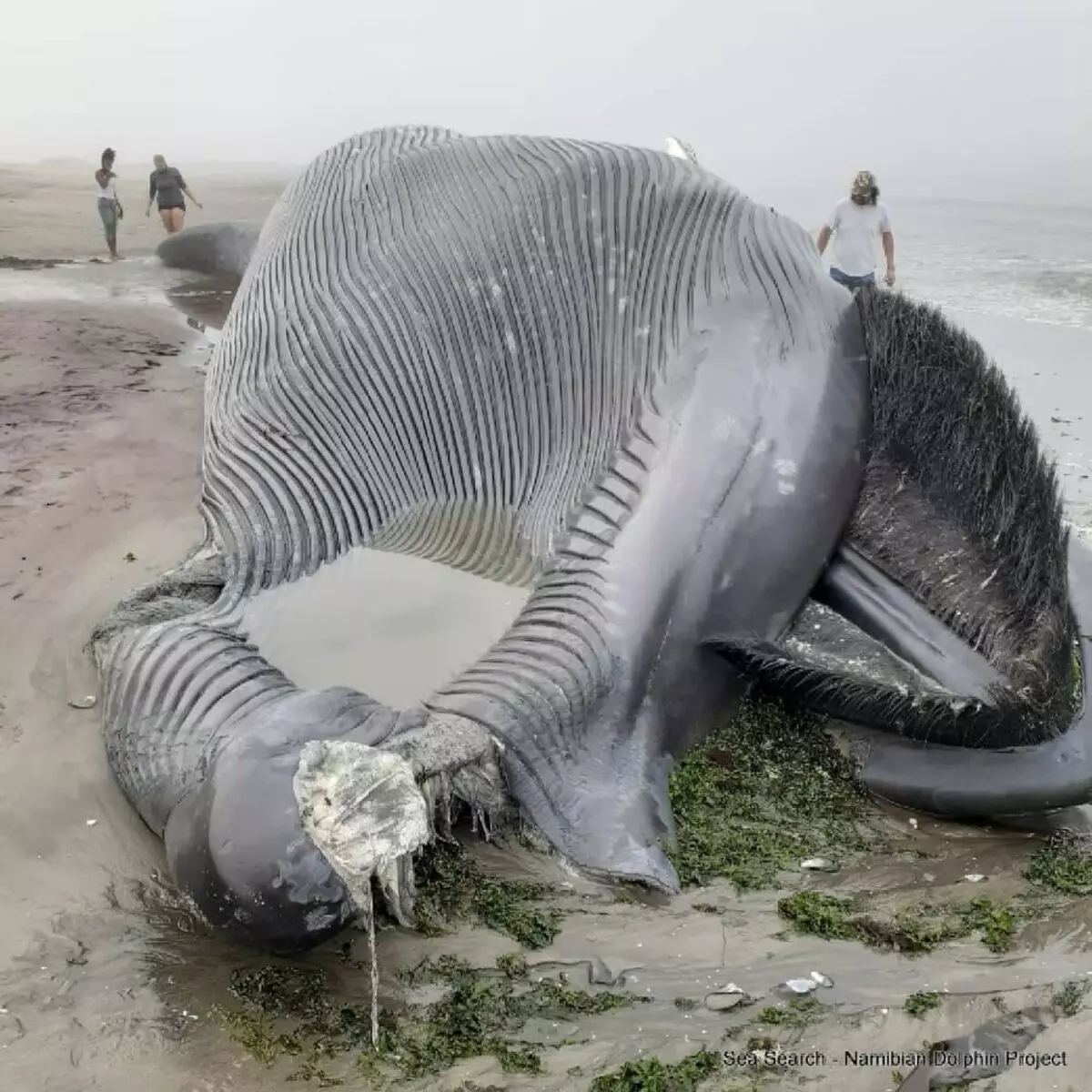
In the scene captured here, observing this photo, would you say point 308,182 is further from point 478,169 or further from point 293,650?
point 293,650

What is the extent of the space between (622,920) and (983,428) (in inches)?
109

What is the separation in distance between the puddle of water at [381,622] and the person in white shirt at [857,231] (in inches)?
317

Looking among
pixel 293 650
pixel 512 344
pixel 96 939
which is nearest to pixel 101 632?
pixel 293 650

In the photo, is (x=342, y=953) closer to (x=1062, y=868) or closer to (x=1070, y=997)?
(x=1070, y=997)

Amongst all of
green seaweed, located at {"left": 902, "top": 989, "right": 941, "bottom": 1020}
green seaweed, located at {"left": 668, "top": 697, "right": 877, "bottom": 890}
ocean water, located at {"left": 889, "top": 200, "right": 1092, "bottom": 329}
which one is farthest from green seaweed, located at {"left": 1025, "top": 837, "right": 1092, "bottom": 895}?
ocean water, located at {"left": 889, "top": 200, "right": 1092, "bottom": 329}

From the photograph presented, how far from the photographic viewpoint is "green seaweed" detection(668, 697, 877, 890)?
14.2 feet

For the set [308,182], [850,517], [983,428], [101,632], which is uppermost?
[308,182]

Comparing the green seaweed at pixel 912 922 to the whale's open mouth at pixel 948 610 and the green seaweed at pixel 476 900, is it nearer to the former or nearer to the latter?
the whale's open mouth at pixel 948 610

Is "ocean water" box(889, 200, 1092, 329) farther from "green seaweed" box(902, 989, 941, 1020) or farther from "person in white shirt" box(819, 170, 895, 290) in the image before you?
"green seaweed" box(902, 989, 941, 1020)

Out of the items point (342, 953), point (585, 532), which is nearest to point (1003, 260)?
point (585, 532)

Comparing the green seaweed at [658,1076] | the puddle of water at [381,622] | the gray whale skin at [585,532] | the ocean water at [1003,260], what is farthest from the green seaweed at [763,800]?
the ocean water at [1003,260]

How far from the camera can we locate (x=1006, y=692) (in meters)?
4.52

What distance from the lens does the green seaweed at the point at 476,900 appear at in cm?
386

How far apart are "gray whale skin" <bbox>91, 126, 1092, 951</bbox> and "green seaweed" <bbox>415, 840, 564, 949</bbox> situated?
0.16 meters
